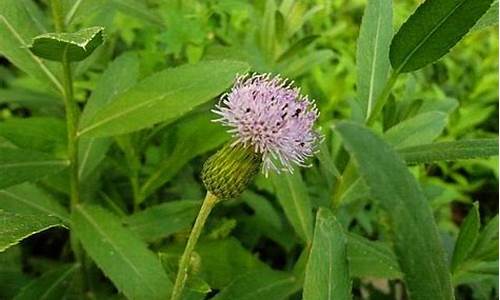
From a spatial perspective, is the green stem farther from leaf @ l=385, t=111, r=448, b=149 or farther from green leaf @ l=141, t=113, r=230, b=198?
green leaf @ l=141, t=113, r=230, b=198

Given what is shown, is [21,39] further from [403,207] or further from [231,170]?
[403,207]

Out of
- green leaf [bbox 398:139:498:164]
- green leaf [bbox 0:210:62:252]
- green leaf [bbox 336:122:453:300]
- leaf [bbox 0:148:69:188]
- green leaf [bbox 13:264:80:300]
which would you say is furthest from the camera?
green leaf [bbox 13:264:80:300]

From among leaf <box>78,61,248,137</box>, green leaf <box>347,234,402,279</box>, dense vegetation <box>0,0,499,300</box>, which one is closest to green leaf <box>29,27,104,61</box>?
dense vegetation <box>0,0,499,300</box>

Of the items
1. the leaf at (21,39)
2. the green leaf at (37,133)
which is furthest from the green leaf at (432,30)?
the green leaf at (37,133)

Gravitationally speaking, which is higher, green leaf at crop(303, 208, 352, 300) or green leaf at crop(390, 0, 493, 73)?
green leaf at crop(390, 0, 493, 73)

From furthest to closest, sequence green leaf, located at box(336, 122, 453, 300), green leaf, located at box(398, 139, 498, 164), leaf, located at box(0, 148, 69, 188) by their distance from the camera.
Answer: leaf, located at box(0, 148, 69, 188) < green leaf, located at box(398, 139, 498, 164) < green leaf, located at box(336, 122, 453, 300)

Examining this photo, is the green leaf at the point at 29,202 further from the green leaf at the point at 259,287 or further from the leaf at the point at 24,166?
the green leaf at the point at 259,287

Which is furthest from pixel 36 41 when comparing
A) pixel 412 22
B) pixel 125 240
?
pixel 412 22
